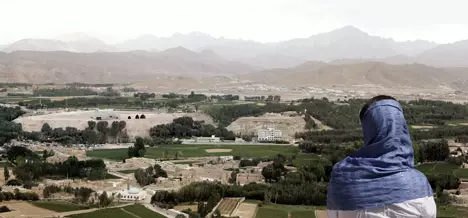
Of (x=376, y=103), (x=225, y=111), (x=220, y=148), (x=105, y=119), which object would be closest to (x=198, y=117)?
(x=225, y=111)

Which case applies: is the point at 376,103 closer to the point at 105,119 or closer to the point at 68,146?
the point at 68,146

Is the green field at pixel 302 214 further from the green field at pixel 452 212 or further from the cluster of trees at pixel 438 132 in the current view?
the cluster of trees at pixel 438 132

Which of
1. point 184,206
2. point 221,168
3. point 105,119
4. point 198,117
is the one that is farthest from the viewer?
point 198,117

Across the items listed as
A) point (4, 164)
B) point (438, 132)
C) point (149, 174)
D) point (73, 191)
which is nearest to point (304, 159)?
point (149, 174)

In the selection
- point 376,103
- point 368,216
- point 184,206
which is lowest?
point 184,206

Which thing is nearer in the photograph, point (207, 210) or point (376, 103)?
point (376, 103)

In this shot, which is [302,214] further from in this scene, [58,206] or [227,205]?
[58,206]

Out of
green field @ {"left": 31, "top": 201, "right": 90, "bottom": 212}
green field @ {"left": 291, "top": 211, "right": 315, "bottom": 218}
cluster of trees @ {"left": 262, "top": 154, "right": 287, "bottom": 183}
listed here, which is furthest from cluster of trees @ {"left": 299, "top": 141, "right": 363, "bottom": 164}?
green field @ {"left": 31, "top": 201, "right": 90, "bottom": 212}
